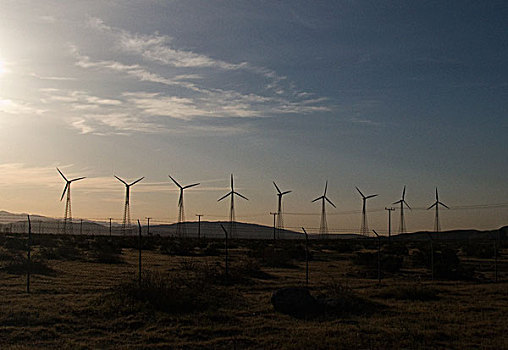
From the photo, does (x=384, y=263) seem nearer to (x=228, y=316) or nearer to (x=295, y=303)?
(x=295, y=303)

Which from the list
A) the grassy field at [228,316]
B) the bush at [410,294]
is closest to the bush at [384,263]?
the grassy field at [228,316]

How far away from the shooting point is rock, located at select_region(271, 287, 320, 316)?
791 inches

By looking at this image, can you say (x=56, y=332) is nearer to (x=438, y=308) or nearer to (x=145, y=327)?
(x=145, y=327)

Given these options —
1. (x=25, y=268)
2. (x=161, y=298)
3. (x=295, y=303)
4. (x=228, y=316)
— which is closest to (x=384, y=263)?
(x=295, y=303)

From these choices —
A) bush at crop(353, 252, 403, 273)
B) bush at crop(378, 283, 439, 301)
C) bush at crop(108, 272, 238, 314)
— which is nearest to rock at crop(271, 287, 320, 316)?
bush at crop(108, 272, 238, 314)

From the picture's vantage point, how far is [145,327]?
17.5m

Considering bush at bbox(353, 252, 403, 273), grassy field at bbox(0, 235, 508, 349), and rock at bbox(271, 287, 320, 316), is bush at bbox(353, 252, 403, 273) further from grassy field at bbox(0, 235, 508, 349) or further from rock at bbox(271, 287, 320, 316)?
rock at bbox(271, 287, 320, 316)

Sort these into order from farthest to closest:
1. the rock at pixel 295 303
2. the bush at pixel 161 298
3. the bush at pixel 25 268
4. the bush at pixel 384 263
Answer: the bush at pixel 384 263 → the bush at pixel 25 268 → the rock at pixel 295 303 → the bush at pixel 161 298

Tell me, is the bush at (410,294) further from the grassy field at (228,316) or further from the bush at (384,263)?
the bush at (384,263)

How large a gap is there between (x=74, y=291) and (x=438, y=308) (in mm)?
16487

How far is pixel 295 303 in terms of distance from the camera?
20.2m

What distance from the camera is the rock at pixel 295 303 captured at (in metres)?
20.1

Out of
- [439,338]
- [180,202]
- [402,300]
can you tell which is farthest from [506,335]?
[180,202]

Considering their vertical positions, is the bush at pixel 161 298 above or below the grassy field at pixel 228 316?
above
